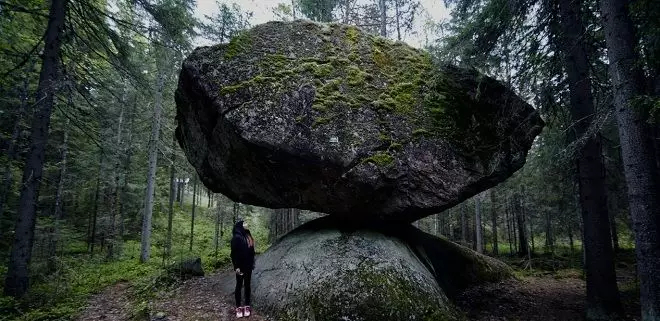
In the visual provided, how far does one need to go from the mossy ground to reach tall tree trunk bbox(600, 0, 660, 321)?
3.11 meters

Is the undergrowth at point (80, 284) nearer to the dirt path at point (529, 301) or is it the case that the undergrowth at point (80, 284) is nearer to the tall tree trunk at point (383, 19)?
the dirt path at point (529, 301)

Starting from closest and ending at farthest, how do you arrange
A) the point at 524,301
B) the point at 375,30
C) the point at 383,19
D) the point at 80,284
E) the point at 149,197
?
the point at 524,301 → the point at 80,284 → the point at 149,197 → the point at 383,19 → the point at 375,30

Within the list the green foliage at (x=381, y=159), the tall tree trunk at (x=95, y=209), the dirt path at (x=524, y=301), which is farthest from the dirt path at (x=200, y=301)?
the tall tree trunk at (x=95, y=209)

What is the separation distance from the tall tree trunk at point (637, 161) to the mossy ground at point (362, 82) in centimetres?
311

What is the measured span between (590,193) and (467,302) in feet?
12.8

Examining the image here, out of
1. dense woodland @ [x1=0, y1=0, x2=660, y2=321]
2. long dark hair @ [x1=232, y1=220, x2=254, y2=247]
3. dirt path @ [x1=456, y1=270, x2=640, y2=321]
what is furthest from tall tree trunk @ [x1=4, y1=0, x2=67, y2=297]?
dirt path @ [x1=456, y1=270, x2=640, y2=321]

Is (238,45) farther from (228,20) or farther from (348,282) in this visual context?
(228,20)

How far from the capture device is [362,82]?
337 inches

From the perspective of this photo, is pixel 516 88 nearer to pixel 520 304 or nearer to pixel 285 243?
pixel 520 304

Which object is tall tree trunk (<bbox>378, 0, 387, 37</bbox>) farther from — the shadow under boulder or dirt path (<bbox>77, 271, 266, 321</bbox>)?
dirt path (<bbox>77, 271, 266, 321</bbox>)

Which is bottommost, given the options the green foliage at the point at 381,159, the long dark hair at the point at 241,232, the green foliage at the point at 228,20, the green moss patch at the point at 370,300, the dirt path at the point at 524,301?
the dirt path at the point at 524,301

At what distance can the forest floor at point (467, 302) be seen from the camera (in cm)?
717

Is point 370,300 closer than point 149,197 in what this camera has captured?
Yes

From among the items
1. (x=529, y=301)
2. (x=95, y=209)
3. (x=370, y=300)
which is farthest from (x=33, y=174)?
(x=95, y=209)
